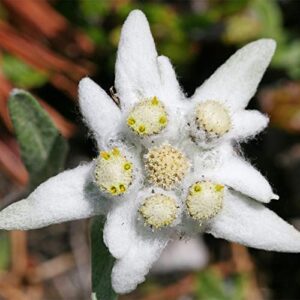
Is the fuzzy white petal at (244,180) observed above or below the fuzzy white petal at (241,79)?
below

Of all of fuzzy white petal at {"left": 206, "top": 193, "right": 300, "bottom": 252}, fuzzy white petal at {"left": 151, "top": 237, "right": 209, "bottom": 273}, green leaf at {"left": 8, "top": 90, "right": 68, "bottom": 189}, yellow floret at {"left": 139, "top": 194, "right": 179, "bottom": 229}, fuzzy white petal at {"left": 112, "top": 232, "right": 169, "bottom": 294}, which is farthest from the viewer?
fuzzy white petal at {"left": 151, "top": 237, "right": 209, "bottom": 273}

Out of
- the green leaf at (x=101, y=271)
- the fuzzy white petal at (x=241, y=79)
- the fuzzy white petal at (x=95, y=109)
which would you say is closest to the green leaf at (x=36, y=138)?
the fuzzy white petal at (x=95, y=109)

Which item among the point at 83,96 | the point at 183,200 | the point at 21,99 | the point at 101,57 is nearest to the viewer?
the point at 183,200

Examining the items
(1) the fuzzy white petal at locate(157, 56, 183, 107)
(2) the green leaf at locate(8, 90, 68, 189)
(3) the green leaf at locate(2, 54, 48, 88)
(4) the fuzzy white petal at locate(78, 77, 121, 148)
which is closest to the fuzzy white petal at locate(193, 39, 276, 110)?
(1) the fuzzy white petal at locate(157, 56, 183, 107)

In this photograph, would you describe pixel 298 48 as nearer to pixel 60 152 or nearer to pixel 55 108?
pixel 55 108

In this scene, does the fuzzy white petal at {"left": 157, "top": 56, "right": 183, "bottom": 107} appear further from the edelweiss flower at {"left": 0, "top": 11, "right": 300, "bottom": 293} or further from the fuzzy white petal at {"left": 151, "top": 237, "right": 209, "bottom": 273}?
the fuzzy white petal at {"left": 151, "top": 237, "right": 209, "bottom": 273}

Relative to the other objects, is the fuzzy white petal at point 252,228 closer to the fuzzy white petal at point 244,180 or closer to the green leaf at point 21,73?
the fuzzy white petal at point 244,180

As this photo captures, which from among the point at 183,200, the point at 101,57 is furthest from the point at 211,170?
the point at 101,57
